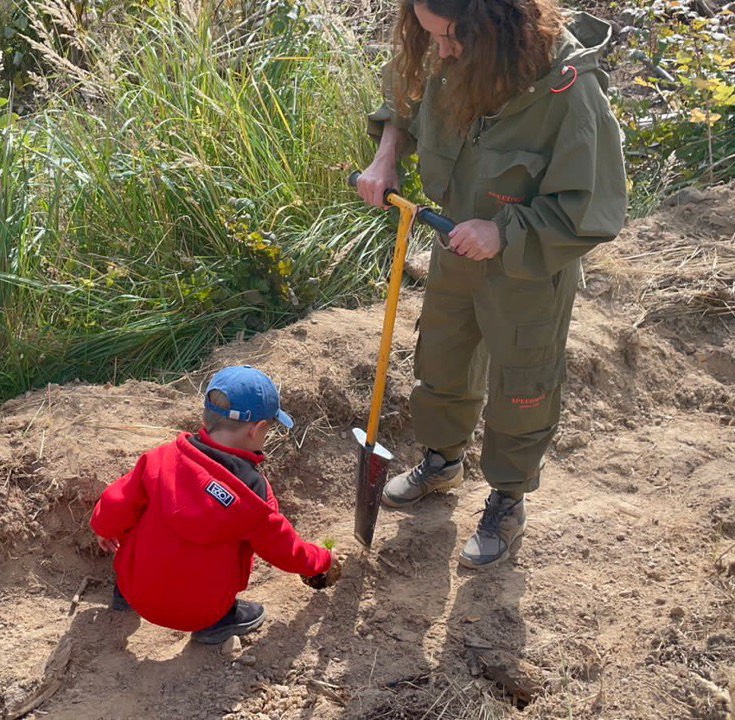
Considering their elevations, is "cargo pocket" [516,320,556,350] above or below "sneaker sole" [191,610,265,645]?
above

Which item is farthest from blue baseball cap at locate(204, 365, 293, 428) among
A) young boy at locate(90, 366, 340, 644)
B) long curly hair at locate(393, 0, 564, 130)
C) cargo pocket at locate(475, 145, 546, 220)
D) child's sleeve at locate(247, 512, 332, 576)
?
long curly hair at locate(393, 0, 564, 130)

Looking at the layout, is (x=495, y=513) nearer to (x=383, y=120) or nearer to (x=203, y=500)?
(x=203, y=500)

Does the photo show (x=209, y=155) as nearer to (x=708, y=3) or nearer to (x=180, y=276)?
(x=180, y=276)

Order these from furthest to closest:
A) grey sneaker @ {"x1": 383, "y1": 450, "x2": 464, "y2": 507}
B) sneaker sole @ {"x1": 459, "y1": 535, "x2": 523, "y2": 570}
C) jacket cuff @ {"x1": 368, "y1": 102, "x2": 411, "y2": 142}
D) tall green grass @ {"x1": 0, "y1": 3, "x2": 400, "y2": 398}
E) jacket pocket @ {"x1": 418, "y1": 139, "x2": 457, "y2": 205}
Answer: tall green grass @ {"x1": 0, "y1": 3, "x2": 400, "y2": 398}, grey sneaker @ {"x1": 383, "y1": 450, "x2": 464, "y2": 507}, sneaker sole @ {"x1": 459, "y1": 535, "x2": 523, "y2": 570}, jacket cuff @ {"x1": 368, "y1": 102, "x2": 411, "y2": 142}, jacket pocket @ {"x1": 418, "y1": 139, "x2": 457, "y2": 205}

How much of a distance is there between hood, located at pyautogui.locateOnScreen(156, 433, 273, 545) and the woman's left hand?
0.89 metres

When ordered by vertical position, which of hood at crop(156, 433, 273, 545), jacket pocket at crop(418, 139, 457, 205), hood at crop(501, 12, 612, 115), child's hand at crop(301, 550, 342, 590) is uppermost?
hood at crop(501, 12, 612, 115)

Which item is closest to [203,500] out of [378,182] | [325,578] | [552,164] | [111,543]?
[111,543]

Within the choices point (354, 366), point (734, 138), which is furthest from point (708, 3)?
point (354, 366)

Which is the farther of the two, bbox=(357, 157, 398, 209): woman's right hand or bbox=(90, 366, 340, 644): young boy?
bbox=(357, 157, 398, 209): woman's right hand

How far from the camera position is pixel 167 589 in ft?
9.34

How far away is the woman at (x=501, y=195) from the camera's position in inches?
105

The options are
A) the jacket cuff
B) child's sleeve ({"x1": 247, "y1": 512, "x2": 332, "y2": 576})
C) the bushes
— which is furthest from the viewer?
the bushes

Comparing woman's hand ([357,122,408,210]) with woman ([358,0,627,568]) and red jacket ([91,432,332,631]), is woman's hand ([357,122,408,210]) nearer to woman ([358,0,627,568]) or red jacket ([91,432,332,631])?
woman ([358,0,627,568])

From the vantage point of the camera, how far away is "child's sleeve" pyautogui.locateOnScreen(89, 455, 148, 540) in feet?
9.38
